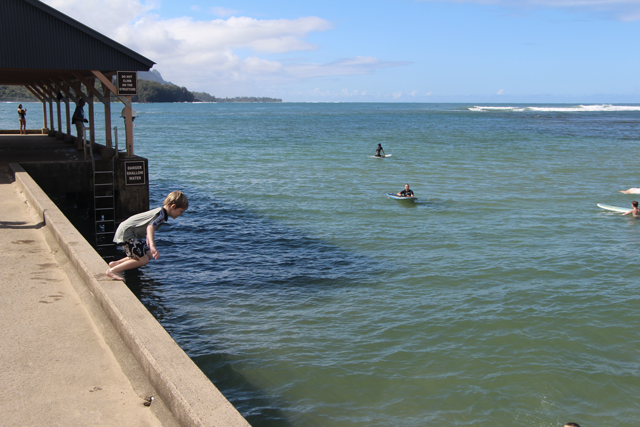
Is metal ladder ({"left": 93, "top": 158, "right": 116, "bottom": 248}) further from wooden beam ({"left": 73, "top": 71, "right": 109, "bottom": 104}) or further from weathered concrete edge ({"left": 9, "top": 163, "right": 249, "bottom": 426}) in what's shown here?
weathered concrete edge ({"left": 9, "top": 163, "right": 249, "bottom": 426})

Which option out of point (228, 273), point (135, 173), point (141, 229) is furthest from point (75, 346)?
point (135, 173)

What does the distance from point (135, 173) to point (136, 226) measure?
8970 mm

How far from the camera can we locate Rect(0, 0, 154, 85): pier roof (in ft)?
42.7

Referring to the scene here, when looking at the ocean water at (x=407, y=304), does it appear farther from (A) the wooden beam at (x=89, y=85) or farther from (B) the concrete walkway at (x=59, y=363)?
(A) the wooden beam at (x=89, y=85)

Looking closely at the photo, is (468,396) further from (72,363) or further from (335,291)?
(72,363)

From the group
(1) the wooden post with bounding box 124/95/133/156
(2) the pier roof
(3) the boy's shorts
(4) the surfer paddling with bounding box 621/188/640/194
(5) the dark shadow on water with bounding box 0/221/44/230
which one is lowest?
(4) the surfer paddling with bounding box 621/188/640/194

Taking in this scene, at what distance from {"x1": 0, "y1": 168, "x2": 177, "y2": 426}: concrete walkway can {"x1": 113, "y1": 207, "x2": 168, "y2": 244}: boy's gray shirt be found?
87 centimetres

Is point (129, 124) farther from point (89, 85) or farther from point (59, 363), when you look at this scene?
point (59, 363)

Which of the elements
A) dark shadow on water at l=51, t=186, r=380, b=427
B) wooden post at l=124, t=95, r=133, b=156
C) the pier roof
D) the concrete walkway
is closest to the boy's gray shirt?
the concrete walkway

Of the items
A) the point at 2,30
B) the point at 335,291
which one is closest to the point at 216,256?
the point at 335,291

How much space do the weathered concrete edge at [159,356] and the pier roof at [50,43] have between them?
27.7ft

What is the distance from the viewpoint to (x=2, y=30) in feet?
42.5

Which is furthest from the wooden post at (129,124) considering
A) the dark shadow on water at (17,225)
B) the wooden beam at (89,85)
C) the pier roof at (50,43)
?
the dark shadow on water at (17,225)

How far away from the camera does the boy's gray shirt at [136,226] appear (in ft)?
19.5
